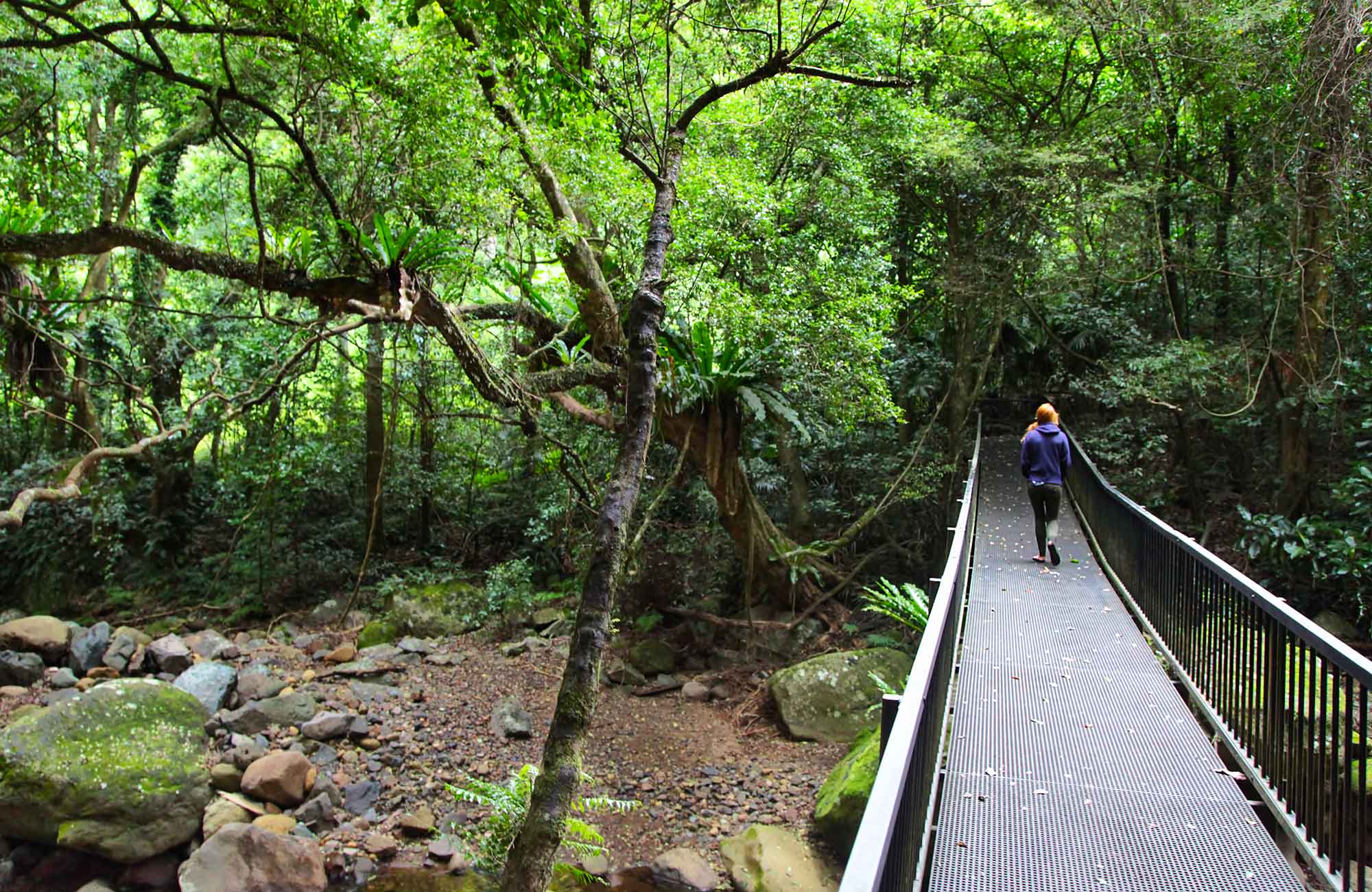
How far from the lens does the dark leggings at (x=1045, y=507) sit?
7.21 metres

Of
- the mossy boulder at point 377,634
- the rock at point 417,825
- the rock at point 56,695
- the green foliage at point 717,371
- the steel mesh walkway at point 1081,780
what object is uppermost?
the green foliage at point 717,371

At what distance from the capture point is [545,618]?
1153 cm

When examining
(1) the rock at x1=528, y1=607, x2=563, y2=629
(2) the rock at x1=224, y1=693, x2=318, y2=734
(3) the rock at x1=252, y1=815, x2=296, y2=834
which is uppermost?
(1) the rock at x1=528, y1=607, x2=563, y2=629

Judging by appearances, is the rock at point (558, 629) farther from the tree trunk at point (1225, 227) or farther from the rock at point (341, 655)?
the tree trunk at point (1225, 227)

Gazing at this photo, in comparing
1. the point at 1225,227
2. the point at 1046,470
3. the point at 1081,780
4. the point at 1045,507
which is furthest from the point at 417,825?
the point at 1225,227

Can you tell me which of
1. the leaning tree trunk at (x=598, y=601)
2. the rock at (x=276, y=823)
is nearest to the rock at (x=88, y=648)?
the rock at (x=276, y=823)

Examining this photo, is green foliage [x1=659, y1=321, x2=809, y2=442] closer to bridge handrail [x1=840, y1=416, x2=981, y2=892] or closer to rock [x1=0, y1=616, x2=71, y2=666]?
bridge handrail [x1=840, y1=416, x2=981, y2=892]

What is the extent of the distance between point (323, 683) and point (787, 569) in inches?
237

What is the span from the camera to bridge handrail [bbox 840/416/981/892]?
1.65m

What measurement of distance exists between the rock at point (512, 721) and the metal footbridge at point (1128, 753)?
16.8ft

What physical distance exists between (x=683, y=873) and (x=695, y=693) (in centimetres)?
359

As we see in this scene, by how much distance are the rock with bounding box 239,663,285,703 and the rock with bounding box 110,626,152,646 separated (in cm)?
190

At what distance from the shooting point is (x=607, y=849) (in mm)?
6762

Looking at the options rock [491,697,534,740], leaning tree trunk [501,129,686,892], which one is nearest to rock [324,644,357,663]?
rock [491,697,534,740]
